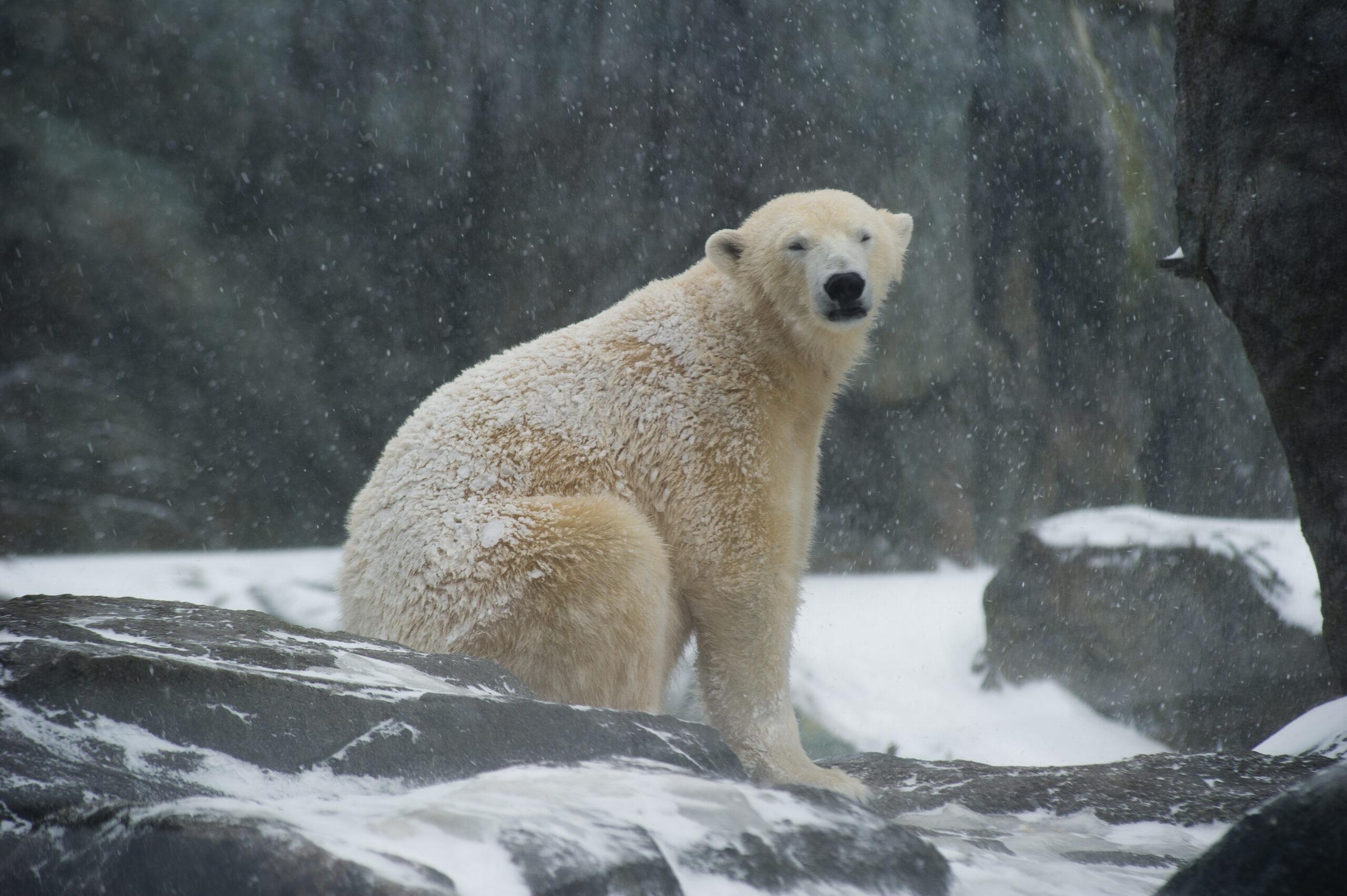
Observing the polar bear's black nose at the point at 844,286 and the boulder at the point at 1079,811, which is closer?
the boulder at the point at 1079,811

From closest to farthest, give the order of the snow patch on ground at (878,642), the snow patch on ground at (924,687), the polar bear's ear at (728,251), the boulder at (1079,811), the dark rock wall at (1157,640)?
the boulder at (1079,811), the polar bear's ear at (728,251), the snow patch on ground at (878,642), the dark rock wall at (1157,640), the snow patch on ground at (924,687)

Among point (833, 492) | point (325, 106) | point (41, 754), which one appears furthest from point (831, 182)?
point (41, 754)

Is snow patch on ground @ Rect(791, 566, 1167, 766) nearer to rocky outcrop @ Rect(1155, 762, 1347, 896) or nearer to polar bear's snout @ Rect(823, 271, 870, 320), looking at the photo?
polar bear's snout @ Rect(823, 271, 870, 320)

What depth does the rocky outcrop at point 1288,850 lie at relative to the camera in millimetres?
1438

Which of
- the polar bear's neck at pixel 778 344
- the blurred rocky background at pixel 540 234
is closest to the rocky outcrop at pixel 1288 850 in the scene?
the polar bear's neck at pixel 778 344

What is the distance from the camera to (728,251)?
11.3 ft

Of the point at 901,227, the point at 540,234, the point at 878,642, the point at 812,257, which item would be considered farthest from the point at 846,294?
the point at 878,642

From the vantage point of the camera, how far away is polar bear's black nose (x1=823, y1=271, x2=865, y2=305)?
320 cm

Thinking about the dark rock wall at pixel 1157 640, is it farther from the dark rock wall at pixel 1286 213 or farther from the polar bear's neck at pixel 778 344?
the polar bear's neck at pixel 778 344

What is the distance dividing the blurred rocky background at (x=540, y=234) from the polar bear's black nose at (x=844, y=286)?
4044 mm

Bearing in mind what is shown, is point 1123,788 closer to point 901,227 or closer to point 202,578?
point 901,227

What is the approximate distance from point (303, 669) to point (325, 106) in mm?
5601

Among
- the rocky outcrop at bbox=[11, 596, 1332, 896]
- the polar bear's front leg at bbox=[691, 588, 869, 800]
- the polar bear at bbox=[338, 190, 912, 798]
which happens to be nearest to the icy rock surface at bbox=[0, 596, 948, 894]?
the rocky outcrop at bbox=[11, 596, 1332, 896]

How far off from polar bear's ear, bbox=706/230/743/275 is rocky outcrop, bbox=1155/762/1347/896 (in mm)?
2357
